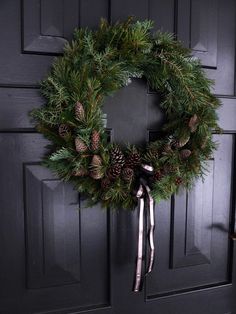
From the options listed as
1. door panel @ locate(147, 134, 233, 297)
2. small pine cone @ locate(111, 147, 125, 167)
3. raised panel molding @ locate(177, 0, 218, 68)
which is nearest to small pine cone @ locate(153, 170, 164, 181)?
small pine cone @ locate(111, 147, 125, 167)

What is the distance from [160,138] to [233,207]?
1.34 ft

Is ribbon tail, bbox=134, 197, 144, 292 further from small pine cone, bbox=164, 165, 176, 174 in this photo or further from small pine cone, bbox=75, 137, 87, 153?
small pine cone, bbox=75, 137, 87, 153

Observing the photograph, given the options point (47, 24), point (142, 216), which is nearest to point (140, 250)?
point (142, 216)

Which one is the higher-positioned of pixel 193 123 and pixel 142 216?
pixel 193 123

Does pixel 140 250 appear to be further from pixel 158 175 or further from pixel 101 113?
pixel 101 113

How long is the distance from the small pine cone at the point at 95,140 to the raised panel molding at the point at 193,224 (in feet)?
1.27

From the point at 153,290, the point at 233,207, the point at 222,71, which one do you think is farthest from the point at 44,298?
the point at 222,71

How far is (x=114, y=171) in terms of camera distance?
31.8 inches

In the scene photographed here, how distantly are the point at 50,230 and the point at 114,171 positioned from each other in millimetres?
297

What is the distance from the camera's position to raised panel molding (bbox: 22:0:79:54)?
0.83 m

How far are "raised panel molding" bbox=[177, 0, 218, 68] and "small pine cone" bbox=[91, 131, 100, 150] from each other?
0.46 meters

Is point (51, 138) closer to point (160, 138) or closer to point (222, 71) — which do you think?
point (160, 138)

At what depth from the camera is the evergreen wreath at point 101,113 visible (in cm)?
78

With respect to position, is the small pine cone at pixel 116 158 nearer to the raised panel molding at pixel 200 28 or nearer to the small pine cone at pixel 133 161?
the small pine cone at pixel 133 161
